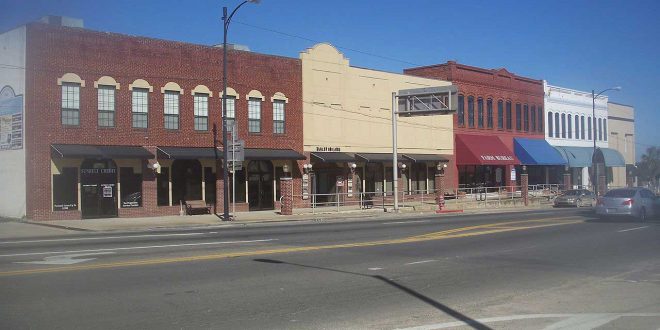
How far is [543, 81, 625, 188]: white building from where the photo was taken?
187ft

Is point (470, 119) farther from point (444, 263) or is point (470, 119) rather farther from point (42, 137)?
point (444, 263)

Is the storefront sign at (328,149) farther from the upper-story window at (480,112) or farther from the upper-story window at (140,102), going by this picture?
the upper-story window at (480,112)

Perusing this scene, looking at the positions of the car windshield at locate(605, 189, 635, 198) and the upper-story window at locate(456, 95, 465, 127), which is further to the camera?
the upper-story window at locate(456, 95, 465, 127)

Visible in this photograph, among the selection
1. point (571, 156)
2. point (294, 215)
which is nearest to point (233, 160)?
point (294, 215)

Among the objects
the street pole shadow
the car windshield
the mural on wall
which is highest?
the mural on wall

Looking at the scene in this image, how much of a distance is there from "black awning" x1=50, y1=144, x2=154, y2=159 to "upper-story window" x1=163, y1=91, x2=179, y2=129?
228cm

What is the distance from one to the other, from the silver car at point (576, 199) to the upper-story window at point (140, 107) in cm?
3021

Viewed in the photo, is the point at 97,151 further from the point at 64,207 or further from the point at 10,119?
the point at 10,119

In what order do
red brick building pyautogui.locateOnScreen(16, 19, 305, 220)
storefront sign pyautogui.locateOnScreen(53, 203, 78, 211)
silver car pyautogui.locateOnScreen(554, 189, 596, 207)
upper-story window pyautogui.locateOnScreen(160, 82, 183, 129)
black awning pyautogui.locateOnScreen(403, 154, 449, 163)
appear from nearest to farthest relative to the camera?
red brick building pyautogui.locateOnScreen(16, 19, 305, 220)
storefront sign pyautogui.locateOnScreen(53, 203, 78, 211)
upper-story window pyautogui.locateOnScreen(160, 82, 183, 129)
black awning pyautogui.locateOnScreen(403, 154, 449, 163)
silver car pyautogui.locateOnScreen(554, 189, 596, 207)

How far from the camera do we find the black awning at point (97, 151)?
26203mm

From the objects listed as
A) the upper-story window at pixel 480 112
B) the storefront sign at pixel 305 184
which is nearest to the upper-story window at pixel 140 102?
the storefront sign at pixel 305 184

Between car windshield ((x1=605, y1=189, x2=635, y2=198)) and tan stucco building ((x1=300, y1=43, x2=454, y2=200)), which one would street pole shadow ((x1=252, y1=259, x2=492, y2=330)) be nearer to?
car windshield ((x1=605, y1=189, x2=635, y2=198))

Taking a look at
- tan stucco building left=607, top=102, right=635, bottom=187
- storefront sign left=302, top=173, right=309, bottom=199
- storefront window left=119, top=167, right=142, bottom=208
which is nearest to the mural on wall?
storefront window left=119, top=167, right=142, bottom=208

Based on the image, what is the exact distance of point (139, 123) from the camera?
29.4 meters
